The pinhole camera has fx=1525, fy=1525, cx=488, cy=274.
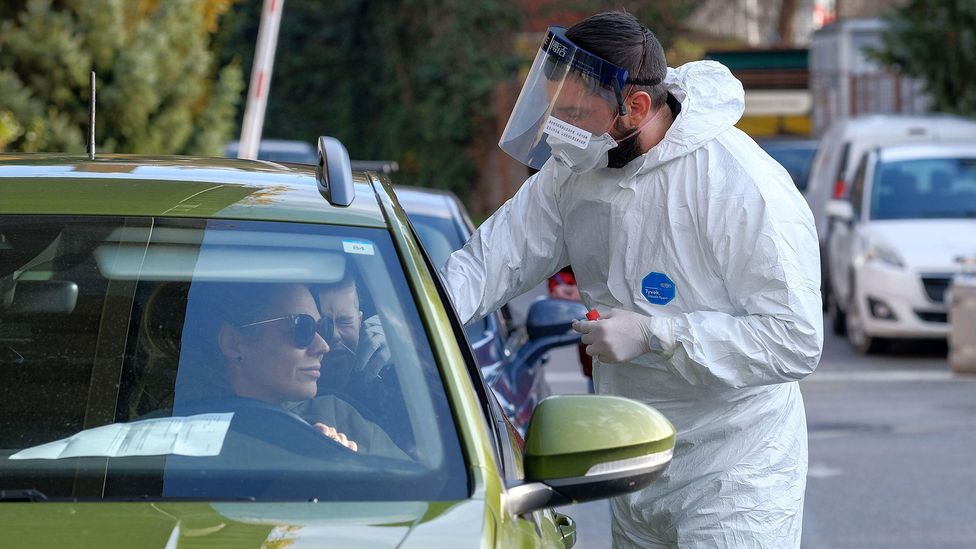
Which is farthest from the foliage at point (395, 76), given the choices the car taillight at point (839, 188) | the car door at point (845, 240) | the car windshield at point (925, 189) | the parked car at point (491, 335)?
the parked car at point (491, 335)

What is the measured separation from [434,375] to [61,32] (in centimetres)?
1050

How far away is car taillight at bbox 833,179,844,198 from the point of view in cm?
1514

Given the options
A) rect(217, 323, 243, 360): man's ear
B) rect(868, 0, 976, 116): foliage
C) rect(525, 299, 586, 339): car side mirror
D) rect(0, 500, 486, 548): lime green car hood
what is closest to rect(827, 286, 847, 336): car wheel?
rect(868, 0, 976, 116): foliage

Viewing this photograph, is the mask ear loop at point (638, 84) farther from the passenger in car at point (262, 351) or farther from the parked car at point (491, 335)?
the parked car at point (491, 335)

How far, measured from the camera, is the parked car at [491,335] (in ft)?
18.0

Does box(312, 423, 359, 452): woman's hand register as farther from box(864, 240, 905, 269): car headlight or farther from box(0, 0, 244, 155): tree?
box(864, 240, 905, 269): car headlight

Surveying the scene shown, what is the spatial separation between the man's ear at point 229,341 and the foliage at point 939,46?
1792 cm

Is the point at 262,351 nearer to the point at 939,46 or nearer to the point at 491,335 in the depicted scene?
the point at 491,335

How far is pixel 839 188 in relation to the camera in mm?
15336

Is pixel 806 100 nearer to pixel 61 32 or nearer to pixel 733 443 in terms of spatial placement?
pixel 61 32

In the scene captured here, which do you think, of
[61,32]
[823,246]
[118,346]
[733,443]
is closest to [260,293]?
[118,346]

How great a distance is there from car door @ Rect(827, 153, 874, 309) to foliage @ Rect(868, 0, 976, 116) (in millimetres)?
6160

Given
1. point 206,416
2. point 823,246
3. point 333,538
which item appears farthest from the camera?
point 823,246

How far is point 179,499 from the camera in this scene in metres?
2.48
